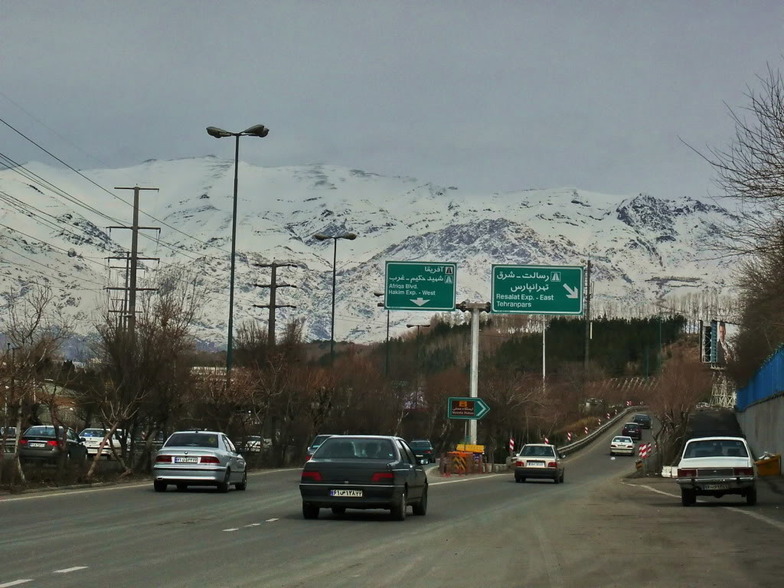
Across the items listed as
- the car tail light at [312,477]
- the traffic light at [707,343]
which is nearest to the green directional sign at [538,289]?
the car tail light at [312,477]

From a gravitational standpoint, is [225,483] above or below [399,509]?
below

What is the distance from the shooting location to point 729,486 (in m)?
29.9

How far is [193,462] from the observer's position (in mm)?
31219

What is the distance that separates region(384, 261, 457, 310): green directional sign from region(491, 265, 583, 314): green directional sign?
1.90m

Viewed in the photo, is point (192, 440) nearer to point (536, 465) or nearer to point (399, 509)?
point (399, 509)

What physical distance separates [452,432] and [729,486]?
72.2 m

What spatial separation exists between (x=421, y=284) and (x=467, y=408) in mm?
8320

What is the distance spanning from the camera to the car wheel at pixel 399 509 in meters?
22.8

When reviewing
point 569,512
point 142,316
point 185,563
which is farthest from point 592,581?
point 142,316

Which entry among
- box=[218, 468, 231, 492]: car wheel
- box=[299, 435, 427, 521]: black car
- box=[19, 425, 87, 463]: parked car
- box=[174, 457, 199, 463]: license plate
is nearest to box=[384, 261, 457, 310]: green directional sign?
box=[19, 425, 87, 463]: parked car

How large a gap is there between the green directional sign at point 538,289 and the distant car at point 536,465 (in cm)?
616

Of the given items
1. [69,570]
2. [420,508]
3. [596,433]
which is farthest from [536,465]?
[596,433]

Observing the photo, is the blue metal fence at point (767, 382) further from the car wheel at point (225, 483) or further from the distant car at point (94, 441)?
the car wheel at point (225, 483)

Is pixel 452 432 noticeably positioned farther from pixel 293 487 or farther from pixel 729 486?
pixel 729 486
